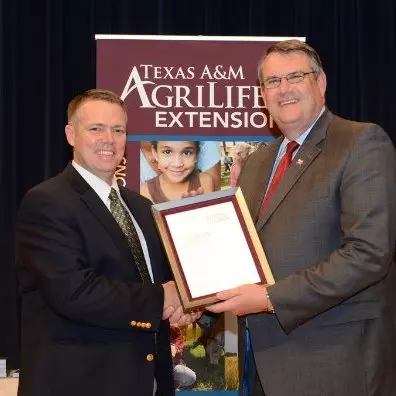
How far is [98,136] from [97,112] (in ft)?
0.36

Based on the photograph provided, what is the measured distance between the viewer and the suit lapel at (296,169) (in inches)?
111

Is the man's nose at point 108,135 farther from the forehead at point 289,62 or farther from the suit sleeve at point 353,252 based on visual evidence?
the suit sleeve at point 353,252

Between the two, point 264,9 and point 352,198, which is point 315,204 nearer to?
point 352,198

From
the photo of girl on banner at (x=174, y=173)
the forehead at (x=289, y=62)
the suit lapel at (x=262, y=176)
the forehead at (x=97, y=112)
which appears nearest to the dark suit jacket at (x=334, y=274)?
the suit lapel at (x=262, y=176)

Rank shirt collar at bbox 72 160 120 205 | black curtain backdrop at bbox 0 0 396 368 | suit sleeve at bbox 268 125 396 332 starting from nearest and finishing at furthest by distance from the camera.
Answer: suit sleeve at bbox 268 125 396 332 → shirt collar at bbox 72 160 120 205 → black curtain backdrop at bbox 0 0 396 368

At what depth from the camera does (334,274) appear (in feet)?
8.68

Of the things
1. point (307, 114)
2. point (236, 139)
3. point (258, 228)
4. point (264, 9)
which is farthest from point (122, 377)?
point (264, 9)

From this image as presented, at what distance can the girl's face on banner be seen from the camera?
16.2ft

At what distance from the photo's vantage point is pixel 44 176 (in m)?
5.95

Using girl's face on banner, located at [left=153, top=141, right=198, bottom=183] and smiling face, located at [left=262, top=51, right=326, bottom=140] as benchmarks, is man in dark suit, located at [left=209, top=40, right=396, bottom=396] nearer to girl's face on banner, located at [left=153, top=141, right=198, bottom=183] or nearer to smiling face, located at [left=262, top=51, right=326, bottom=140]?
smiling face, located at [left=262, top=51, right=326, bottom=140]

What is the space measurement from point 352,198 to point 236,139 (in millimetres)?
2374

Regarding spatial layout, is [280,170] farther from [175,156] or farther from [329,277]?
[175,156]

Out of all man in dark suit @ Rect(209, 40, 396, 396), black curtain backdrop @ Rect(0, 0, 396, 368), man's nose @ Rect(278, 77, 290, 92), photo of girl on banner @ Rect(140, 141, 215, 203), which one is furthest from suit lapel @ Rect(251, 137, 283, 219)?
black curtain backdrop @ Rect(0, 0, 396, 368)

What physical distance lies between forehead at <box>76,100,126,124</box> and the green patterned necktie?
34 centimetres
